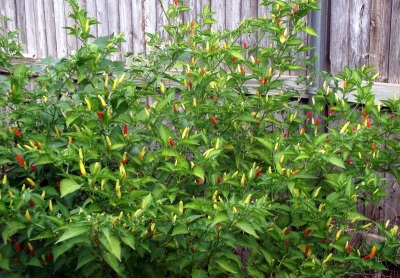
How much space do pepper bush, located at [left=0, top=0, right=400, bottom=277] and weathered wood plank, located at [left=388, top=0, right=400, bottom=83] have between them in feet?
2.10

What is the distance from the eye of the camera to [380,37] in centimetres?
465

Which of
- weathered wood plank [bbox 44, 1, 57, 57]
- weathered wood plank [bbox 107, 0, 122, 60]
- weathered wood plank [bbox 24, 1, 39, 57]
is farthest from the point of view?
weathered wood plank [bbox 24, 1, 39, 57]

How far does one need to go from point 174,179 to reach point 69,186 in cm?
82

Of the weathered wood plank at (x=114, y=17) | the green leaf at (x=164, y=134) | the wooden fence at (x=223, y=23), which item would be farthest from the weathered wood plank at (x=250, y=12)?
the green leaf at (x=164, y=134)

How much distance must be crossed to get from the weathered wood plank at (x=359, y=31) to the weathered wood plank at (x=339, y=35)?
0.04m

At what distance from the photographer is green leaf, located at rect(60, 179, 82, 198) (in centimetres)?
272

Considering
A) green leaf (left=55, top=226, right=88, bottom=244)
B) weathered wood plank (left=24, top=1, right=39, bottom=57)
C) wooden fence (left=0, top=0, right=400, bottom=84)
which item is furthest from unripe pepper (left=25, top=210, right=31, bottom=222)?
weathered wood plank (left=24, top=1, right=39, bottom=57)

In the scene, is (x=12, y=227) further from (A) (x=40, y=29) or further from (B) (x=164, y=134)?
(A) (x=40, y=29)

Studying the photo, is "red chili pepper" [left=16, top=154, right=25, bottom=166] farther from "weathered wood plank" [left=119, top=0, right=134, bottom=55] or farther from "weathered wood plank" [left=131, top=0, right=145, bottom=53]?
"weathered wood plank" [left=119, top=0, right=134, bottom=55]

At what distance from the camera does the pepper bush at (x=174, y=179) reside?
113 inches

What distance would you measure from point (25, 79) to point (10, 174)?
545 millimetres

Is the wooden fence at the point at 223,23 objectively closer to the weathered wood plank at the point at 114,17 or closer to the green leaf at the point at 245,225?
the weathered wood plank at the point at 114,17

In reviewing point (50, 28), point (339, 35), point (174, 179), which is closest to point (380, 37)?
point (339, 35)

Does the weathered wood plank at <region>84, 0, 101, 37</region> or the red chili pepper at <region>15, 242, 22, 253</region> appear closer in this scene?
the red chili pepper at <region>15, 242, 22, 253</region>
